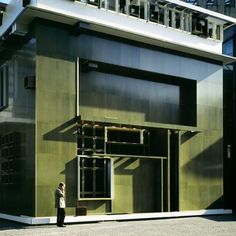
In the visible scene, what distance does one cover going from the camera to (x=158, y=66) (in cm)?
2702

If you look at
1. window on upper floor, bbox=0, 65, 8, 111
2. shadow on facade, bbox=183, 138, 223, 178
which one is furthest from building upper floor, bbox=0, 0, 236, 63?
shadow on facade, bbox=183, 138, 223, 178

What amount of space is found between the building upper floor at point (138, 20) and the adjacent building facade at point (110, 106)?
0.06m

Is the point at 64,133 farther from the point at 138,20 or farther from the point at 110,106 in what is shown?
the point at 138,20

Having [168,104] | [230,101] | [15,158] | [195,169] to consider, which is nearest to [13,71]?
[15,158]

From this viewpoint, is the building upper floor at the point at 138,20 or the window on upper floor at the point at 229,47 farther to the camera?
the window on upper floor at the point at 229,47

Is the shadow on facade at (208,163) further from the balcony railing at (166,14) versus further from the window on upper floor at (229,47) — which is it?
the window on upper floor at (229,47)

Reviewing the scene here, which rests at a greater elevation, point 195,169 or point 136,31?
point 136,31

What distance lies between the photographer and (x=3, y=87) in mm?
27219

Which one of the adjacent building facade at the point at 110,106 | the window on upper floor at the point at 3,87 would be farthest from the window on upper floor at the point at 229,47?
the window on upper floor at the point at 3,87

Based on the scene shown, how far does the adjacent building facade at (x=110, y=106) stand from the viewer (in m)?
23.0

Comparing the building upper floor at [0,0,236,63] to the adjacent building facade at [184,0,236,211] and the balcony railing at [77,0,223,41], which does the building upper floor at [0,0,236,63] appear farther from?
the adjacent building facade at [184,0,236,211]

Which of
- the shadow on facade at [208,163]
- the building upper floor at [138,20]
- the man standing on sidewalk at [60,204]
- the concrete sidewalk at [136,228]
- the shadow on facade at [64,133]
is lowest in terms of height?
the concrete sidewalk at [136,228]

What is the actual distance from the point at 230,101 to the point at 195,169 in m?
7.40

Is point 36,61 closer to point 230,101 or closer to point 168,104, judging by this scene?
point 168,104
